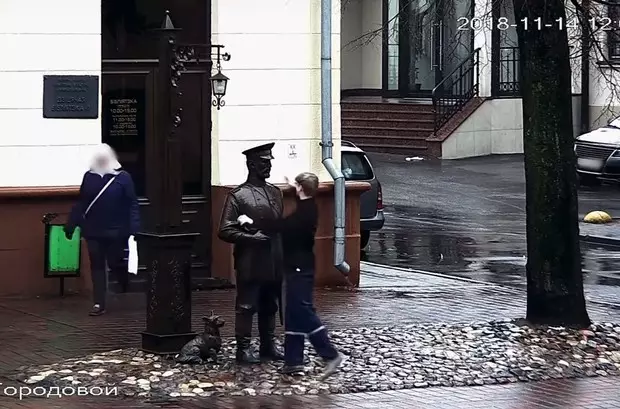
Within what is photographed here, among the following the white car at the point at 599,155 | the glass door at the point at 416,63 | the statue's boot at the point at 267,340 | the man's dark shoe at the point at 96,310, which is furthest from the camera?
the glass door at the point at 416,63

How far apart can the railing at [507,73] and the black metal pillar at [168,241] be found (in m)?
25.5

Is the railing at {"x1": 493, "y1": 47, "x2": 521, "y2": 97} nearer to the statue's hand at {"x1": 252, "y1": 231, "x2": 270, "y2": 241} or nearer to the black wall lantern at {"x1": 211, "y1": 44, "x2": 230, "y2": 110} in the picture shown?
the black wall lantern at {"x1": 211, "y1": 44, "x2": 230, "y2": 110}

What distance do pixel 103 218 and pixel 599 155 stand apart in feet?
61.8

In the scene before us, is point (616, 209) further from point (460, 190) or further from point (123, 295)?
point (123, 295)

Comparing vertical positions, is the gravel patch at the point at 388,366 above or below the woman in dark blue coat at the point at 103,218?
below

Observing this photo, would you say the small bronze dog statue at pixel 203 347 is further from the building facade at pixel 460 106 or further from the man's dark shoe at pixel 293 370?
the building facade at pixel 460 106

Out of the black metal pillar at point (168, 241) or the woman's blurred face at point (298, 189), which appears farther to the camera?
the black metal pillar at point (168, 241)

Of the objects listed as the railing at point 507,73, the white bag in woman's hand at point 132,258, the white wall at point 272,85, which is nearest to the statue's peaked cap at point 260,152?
the white bag in woman's hand at point 132,258

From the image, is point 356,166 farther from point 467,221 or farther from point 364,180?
point 467,221

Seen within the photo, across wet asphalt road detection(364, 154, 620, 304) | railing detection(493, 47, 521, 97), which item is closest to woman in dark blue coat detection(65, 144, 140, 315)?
wet asphalt road detection(364, 154, 620, 304)

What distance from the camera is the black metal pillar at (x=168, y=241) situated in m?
11.1

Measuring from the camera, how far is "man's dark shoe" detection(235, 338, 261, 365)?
1092 cm

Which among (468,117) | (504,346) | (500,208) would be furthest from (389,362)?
(468,117)

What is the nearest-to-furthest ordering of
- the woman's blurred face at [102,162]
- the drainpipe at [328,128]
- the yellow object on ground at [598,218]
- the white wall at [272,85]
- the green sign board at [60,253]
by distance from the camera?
the woman's blurred face at [102,162]
the green sign board at [60,253]
the white wall at [272,85]
the drainpipe at [328,128]
the yellow object on ground at [598,218]
